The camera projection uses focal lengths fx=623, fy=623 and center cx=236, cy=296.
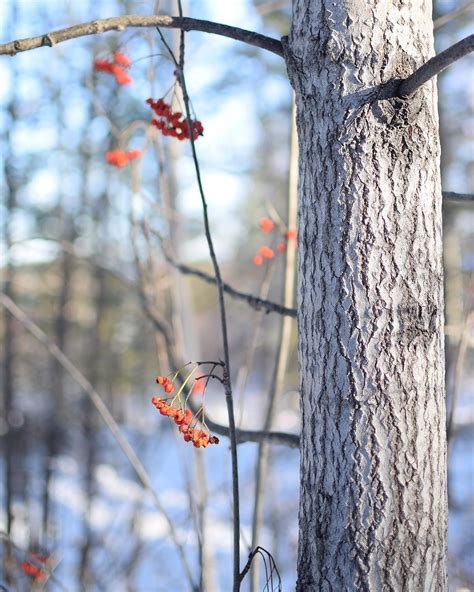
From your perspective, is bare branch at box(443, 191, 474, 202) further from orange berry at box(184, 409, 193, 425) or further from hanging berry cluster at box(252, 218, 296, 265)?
hanging berry cluster at box(252, 218, 296, 265)

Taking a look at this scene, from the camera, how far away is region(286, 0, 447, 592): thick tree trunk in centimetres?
129

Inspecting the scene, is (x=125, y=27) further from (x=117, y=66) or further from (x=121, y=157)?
(x=121, y=157)

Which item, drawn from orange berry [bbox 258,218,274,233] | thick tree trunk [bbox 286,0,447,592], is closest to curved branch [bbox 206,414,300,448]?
thick tree trunk [bbox 286,0,447,592]

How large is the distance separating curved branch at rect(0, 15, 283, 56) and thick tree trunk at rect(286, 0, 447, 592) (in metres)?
0.15

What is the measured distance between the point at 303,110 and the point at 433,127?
293 millimetres

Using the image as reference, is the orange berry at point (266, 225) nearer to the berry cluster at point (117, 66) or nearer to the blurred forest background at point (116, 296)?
the berry cluster at point (117, 66)

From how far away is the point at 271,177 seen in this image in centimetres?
1410

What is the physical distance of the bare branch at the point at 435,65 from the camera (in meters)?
1.15

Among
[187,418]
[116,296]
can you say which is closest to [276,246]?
[187,418]

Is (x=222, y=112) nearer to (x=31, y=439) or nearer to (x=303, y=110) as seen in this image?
(x=31, y=439)

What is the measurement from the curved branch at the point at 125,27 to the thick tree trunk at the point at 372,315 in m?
0.15

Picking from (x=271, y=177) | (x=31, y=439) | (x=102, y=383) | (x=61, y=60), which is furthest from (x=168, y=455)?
(x=61, y=60)

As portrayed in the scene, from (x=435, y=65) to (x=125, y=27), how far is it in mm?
709

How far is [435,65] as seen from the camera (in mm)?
1208
